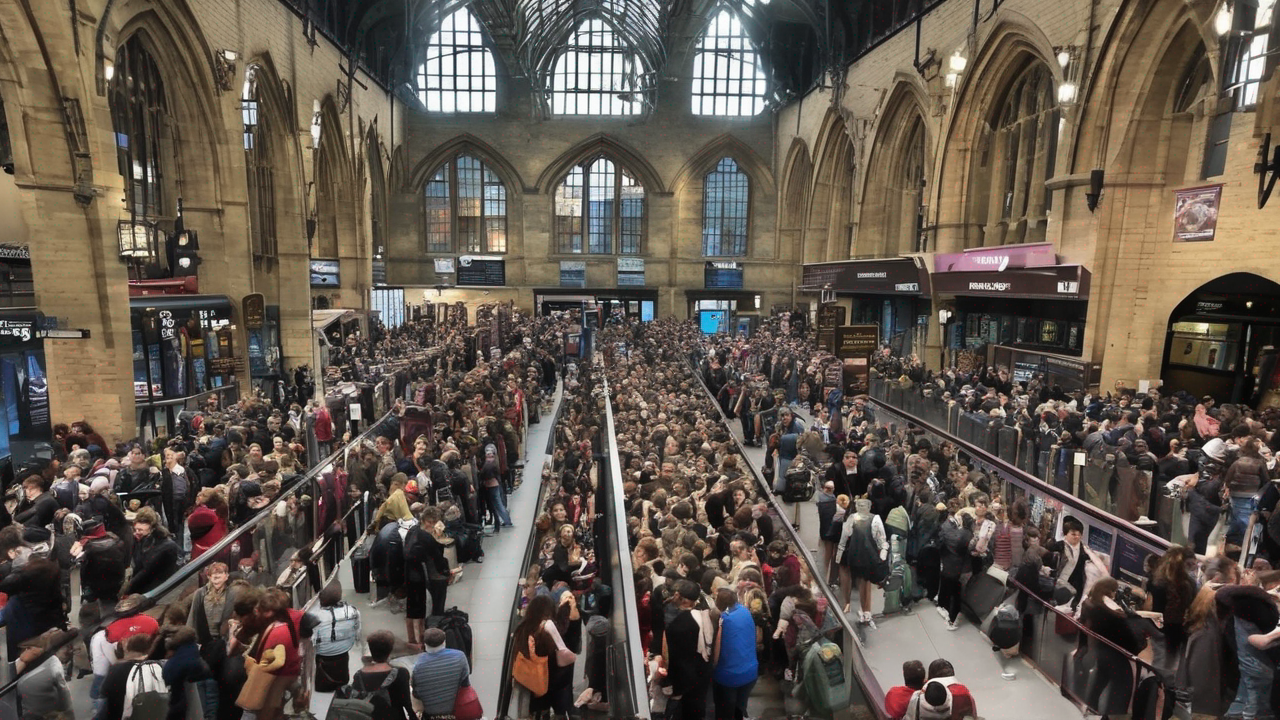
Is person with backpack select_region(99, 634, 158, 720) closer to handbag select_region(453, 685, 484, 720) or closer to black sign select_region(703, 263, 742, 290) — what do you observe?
handbag select_region(453, 685, 484, 720)

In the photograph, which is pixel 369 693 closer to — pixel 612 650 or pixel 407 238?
pixel 612 650

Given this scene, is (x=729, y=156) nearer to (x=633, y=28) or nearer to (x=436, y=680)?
(x=633, y=28)

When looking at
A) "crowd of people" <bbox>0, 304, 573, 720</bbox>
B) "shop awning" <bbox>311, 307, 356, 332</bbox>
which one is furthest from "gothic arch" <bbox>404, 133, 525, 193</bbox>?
"crowd of people" <bbox>0, 304, 573, 720</bbox>

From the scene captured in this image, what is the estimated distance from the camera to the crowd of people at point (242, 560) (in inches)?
173

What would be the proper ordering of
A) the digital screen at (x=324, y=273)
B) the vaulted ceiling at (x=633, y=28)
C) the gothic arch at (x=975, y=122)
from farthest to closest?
the digital screen at (x=324, y=273), the vaulted ceiling at (x=633, y=28), the gothic arch at (x=975, y=122)

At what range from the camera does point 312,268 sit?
92.4 ft

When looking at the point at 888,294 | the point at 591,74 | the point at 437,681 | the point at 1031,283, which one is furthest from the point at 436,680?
the point at 591,74

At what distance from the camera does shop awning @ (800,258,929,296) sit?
21.8 m

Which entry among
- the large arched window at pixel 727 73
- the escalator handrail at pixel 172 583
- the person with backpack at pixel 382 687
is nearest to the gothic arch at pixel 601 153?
the large arched window at pixel 727 73

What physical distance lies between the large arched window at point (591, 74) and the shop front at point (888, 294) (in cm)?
1591

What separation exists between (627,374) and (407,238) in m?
25.6

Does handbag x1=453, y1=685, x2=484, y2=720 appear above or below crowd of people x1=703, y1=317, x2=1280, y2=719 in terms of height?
below

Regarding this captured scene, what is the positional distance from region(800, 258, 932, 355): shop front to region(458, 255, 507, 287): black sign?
17.0 m

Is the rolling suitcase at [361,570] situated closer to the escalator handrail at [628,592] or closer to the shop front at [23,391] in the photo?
the escalator handrail at [628,592]
